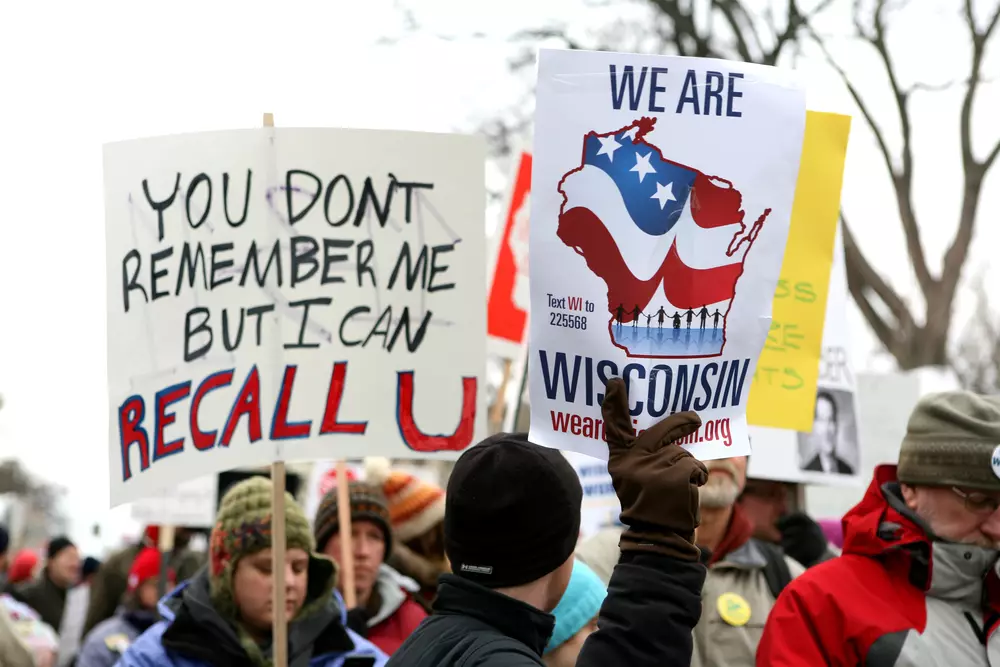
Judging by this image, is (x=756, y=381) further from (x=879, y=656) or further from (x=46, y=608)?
(x=46, y=608)

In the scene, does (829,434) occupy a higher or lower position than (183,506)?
higher

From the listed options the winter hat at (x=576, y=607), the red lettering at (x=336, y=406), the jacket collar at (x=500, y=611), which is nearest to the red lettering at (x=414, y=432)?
the red lettering at (x=336, y=406)

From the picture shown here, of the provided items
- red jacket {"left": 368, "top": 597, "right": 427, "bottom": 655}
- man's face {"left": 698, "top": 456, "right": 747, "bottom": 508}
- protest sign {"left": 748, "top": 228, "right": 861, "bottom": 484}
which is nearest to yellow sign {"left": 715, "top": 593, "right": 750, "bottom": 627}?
man's face {"left": 698, "top": 456, "right": 747, "bottom": 508}

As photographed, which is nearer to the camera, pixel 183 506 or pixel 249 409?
pixel 249 409

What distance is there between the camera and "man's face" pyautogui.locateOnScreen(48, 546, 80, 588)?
37.8 feet

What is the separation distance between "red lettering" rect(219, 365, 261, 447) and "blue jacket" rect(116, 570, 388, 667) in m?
0.57

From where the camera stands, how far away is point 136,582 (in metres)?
8.16

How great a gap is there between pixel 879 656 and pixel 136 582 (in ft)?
19.9

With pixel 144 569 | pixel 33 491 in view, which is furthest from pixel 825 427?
pixel 33 491

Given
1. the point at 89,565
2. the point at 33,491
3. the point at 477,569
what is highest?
the point at 477,569

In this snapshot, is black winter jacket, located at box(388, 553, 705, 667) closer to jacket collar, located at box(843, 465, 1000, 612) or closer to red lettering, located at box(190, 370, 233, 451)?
jacket collar, located at box(843, 465, 1000, 612)

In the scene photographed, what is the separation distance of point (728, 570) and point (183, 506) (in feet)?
19.1

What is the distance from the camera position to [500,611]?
233cm

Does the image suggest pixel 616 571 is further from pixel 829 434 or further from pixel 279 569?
pixel 829 434
